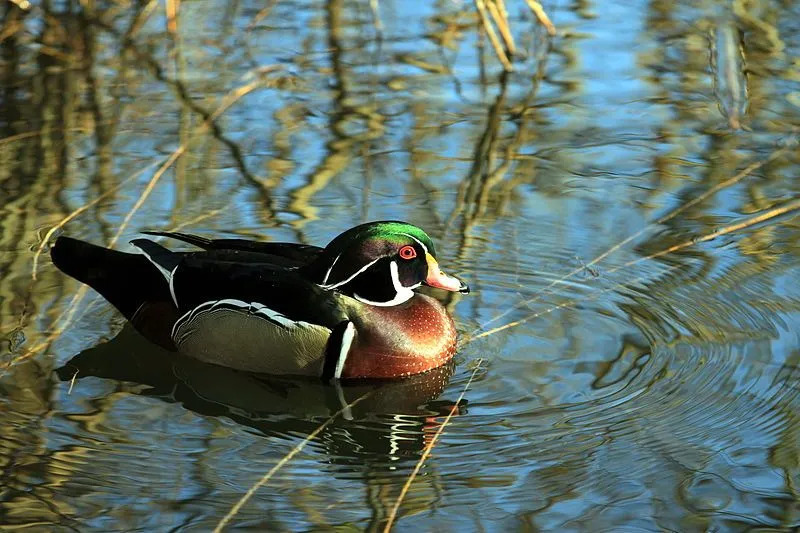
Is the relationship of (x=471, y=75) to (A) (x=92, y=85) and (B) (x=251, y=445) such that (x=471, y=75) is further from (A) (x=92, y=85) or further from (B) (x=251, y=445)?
(B) (x=251, y=445)

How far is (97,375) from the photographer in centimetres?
621

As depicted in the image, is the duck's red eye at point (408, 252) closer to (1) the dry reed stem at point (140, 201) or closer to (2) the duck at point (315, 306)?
(2) the duck at point (315, 306)

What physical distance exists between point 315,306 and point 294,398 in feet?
1.35

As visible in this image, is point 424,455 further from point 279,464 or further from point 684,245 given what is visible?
point 684,245

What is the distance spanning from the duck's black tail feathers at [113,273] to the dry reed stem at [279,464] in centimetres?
115

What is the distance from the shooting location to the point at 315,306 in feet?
20.3

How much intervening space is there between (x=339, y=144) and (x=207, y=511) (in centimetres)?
415

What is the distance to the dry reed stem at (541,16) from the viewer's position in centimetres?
985

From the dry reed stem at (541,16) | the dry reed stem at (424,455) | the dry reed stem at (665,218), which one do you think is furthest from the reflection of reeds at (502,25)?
the dry reed stem at (424,455)

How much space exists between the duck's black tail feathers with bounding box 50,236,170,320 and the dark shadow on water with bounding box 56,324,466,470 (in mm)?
197

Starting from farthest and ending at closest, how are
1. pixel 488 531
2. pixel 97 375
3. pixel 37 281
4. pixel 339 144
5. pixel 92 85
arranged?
1. pixel 92 85
2. pixel 339 144
3. pixel 37 281
4. pixel 97 375
5. pixel 488 531

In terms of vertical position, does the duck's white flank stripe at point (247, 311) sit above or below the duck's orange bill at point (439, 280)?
below

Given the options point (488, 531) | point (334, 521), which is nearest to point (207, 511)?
point (334, 521)

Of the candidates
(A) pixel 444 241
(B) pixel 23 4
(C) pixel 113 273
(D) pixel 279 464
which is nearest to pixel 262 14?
(B) pixel 23 4
